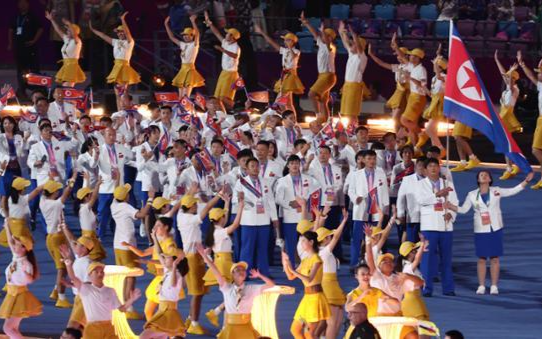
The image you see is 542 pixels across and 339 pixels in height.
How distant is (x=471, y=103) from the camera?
19156 mm

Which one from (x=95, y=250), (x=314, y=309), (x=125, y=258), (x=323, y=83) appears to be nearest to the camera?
(x=314, y=309)

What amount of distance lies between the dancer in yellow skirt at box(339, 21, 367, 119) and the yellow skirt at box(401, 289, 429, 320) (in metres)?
10.7

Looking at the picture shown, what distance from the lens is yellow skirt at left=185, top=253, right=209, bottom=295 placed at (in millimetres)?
19016

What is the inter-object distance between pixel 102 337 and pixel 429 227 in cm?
552

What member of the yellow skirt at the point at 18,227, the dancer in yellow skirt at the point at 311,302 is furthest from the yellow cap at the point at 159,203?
the dancer in yellow skirt at the point at 311,302

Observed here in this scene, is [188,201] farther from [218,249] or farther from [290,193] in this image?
[290,193]

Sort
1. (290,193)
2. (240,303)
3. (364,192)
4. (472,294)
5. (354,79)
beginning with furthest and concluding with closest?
(354,79), (364,192), (290,193), (472,294), (240,303)

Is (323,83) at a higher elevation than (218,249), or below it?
higher

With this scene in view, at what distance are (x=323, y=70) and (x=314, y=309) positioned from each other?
1236 cm

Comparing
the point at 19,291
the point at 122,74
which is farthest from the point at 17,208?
the point at 122,74

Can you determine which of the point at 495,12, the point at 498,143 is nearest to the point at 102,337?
the point at 498,143

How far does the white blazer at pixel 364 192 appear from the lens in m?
21.6

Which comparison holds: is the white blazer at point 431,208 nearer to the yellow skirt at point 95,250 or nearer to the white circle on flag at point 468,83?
the white circle on flag at point 468,83

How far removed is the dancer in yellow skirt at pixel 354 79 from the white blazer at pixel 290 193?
685cm
